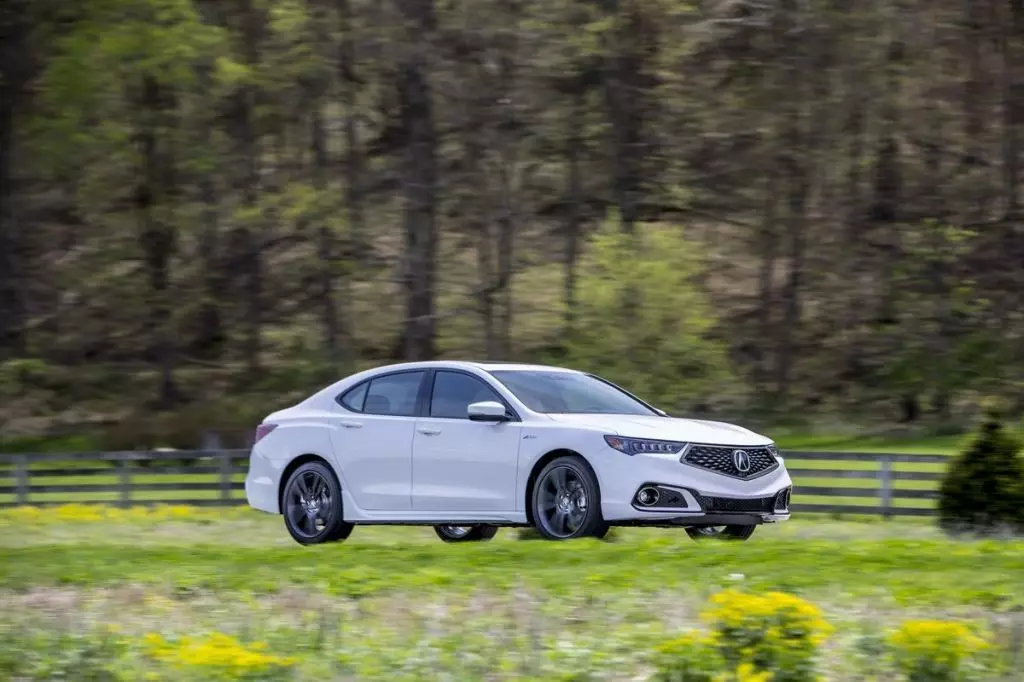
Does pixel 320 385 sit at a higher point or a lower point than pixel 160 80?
lower

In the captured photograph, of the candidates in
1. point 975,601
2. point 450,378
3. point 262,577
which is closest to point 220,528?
point 450,378

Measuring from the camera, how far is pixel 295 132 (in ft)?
170

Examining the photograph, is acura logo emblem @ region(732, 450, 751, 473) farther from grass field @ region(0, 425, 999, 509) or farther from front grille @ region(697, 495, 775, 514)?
grass field @ region(0, 425, 999, 509)

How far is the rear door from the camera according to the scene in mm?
14211

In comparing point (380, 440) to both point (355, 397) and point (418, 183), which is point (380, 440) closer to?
point (355, 397)

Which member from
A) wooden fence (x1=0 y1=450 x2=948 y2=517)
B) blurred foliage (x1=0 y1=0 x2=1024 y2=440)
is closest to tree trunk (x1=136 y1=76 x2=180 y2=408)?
blurred foliage (x1=0 y1=0 x2=1024 y2=440)

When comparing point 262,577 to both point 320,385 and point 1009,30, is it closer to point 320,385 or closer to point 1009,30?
point 320,385

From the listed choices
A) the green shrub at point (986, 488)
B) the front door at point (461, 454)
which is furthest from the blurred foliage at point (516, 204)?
the front door at point (461, 454)

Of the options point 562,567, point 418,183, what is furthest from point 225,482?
point 418,183

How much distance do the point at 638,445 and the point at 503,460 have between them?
1.18 meters

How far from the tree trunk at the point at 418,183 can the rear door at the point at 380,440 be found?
90.3ft

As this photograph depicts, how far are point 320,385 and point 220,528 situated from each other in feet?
90.1

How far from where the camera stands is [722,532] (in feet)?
48.5

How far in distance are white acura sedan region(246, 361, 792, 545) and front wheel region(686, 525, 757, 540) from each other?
2 cm
